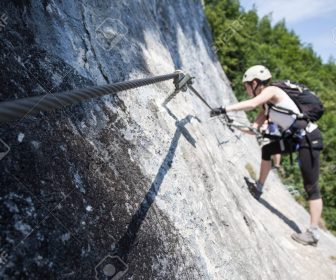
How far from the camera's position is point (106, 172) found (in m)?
1.96

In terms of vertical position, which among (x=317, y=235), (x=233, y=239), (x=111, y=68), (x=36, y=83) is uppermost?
(x=36, y=83)

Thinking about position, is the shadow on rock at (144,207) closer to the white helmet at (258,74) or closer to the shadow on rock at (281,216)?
the white helmet at (258,74)

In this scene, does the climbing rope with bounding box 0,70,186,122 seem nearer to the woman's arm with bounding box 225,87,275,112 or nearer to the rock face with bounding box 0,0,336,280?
the rock face with bounding box 0,0,336,280

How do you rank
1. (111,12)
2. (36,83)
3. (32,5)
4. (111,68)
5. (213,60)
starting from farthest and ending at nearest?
(213,60) → (111,12) → (111,68) → (32,5) → (36,83)

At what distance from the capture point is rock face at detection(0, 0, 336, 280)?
147 centimetres

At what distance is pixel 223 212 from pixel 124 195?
1442 mm

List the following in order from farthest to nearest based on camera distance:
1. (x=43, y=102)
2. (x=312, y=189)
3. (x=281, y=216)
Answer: (x=281, y=216) → (x=312, y=189) → (x=43, y=102)

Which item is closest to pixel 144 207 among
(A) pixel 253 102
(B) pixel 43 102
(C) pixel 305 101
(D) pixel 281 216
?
(B) pixel 43 102

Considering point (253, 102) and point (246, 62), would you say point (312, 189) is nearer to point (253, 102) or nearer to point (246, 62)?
point (253, 102)

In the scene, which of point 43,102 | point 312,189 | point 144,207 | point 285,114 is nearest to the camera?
point 43,102

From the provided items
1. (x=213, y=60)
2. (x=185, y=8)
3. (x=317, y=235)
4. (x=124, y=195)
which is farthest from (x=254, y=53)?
(x=124, y=195)

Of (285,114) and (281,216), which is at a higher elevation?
(285,114)

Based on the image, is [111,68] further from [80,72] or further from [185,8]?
[185,8]

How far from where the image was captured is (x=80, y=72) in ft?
7.65
